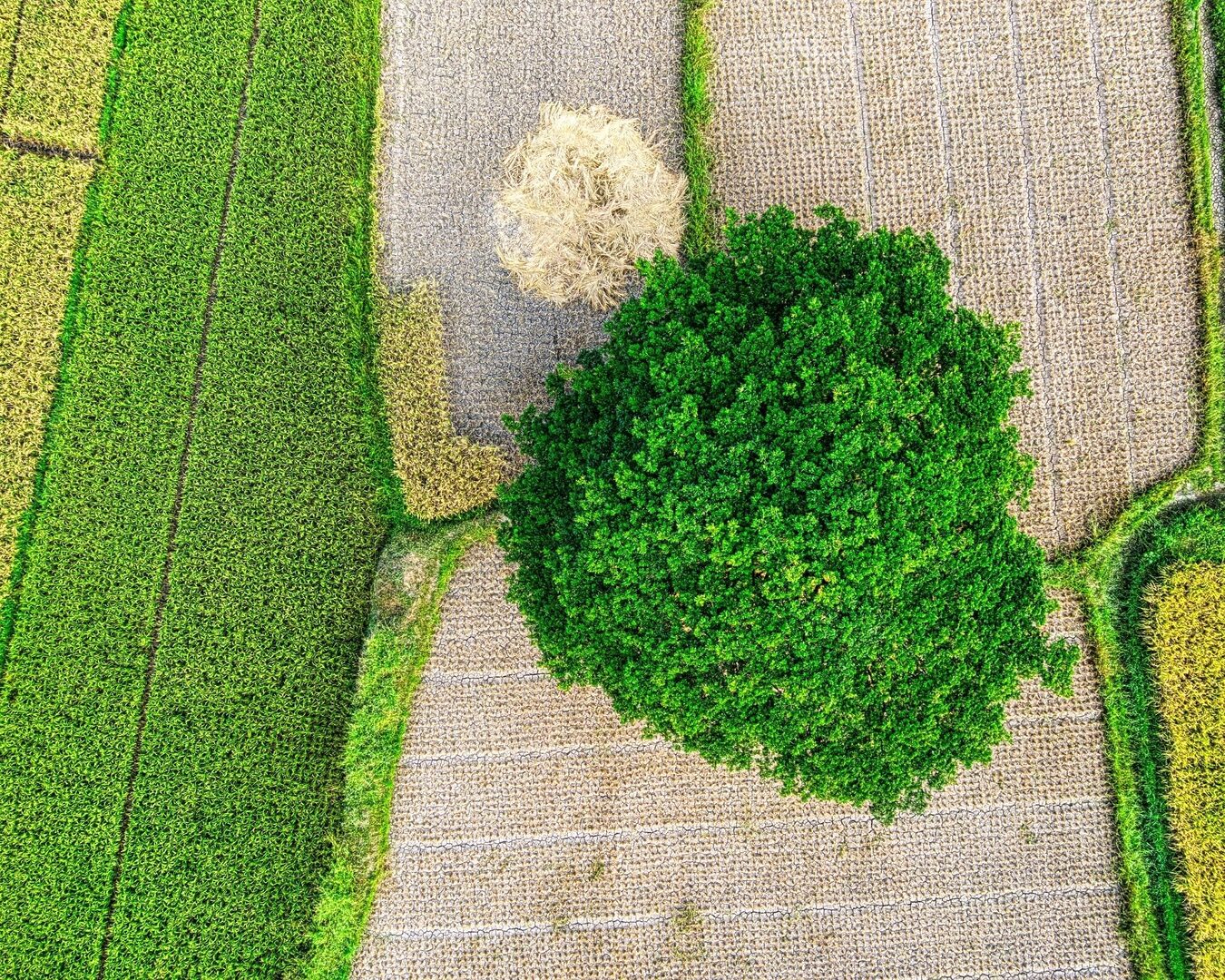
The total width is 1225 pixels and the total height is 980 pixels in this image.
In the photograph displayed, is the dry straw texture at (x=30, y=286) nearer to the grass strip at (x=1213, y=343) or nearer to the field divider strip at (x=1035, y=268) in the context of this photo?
the field divider strip at (x=1035, y=268)

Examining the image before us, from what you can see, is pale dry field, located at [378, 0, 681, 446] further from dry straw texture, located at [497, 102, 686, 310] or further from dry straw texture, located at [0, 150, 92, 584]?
dry straw texture, located at [0, 150, 92, 584]

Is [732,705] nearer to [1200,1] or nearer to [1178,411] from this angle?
[1178,411]

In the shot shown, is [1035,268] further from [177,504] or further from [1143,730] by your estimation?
[177,504]

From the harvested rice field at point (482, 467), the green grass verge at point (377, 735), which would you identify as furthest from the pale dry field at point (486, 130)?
the green grass verge at point (377, 735)

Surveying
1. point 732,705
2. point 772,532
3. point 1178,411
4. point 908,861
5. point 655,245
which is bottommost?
point 908,861

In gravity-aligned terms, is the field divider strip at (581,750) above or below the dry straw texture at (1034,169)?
below

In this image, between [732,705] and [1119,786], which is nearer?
[732,705]

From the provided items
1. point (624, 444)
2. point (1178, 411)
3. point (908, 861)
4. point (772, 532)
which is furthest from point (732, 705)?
point (1178, 411)
